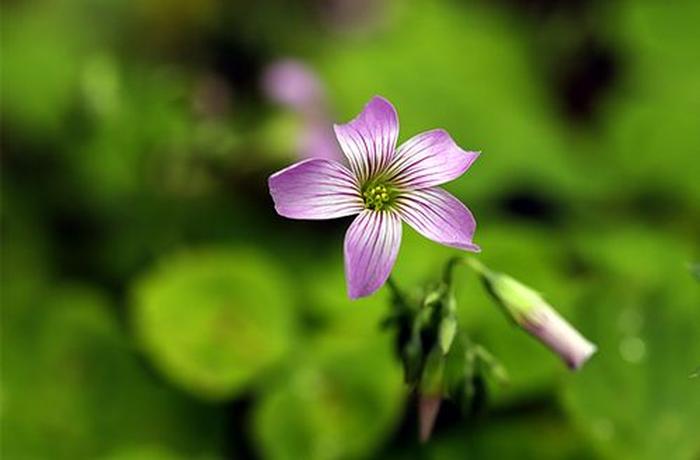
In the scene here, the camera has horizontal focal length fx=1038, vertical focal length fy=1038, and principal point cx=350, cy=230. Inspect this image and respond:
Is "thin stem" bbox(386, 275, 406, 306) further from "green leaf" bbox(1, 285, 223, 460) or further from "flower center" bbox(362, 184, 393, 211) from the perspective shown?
"green leaf" bbox(1, 285, 223, 460)

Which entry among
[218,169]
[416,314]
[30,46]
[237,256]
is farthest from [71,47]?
[416,314]

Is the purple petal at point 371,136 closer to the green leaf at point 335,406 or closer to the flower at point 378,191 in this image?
the flower at point 378,191

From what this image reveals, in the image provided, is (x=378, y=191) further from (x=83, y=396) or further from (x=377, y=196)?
(x=83, y=396)

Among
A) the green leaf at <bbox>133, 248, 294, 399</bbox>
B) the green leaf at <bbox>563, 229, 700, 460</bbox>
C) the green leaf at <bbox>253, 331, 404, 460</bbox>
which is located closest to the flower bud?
the green leaf at <bbox>563, 229, 700, 460</bbox>

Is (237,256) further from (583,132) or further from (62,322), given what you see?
(583,132)

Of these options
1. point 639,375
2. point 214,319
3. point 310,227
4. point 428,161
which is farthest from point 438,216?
point 310,227
